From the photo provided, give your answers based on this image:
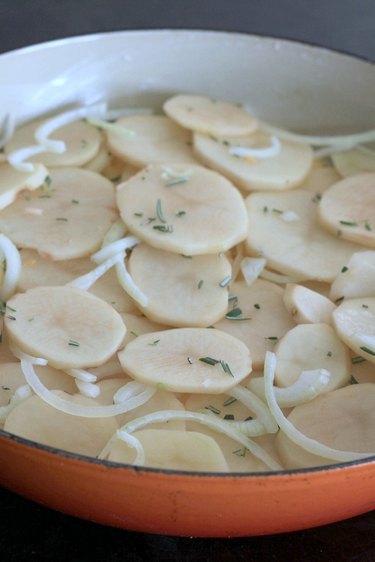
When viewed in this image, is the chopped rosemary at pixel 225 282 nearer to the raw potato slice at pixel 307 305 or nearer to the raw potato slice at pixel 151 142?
the raw potato slice at pixel 307 305

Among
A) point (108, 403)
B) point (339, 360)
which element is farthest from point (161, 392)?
point (339, 360)

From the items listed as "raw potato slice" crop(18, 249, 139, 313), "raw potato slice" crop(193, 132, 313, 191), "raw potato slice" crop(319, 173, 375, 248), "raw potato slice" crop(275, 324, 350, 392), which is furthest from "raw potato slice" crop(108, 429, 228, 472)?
"raw potato slice" crop(193, 132, 313, 191)

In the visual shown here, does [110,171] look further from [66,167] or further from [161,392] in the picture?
[161,392]

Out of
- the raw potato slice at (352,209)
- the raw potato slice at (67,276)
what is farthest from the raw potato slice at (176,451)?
the raw potato slice at (352,209)

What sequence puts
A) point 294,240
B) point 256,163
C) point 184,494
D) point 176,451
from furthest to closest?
point 256,163 → point 294,240 → point 176,451 → point 184,494

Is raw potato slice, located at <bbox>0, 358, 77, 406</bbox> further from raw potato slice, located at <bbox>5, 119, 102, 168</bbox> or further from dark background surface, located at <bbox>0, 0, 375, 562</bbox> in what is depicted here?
raw potato slice, located at <bbox>5, 119, 102, 168</bbox>

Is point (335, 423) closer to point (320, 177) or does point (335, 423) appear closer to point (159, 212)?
point (159, 212)

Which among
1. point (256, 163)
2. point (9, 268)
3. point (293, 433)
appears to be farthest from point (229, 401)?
point (256, 163)
